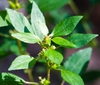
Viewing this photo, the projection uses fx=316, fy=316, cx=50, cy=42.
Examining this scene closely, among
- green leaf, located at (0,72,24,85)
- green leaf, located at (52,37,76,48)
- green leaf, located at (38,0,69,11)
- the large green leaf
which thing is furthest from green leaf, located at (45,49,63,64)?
green leaf, located at (38,0,69,11)

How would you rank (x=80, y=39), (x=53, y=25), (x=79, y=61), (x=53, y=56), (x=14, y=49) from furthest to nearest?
1. (x=53, y=25)
2. (x=14, y=49)
3. (x=79, y=61)
4. (x=80, y=39)
5. (x=53, y=56)

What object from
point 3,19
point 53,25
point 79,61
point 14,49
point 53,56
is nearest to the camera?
point 53,56

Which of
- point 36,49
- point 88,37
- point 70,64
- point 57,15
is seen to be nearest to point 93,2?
point 57,15

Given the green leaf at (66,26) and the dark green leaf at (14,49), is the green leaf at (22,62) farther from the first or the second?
the dark green leaf at (14,49)

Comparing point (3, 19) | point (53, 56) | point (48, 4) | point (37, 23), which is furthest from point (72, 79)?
point (48, 4)

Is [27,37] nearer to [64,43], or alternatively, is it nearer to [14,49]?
[64,43]

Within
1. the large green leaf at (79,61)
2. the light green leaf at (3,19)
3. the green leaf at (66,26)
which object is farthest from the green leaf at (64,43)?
the large green leaf at (79,61)
